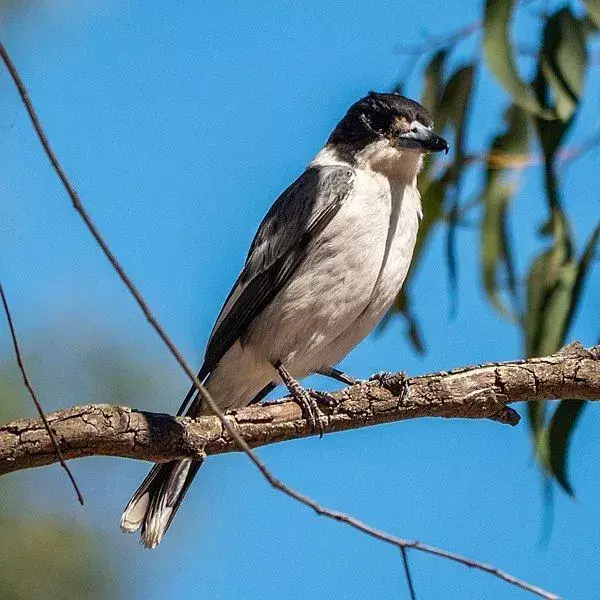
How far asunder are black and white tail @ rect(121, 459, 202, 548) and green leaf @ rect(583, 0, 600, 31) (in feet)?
6.58

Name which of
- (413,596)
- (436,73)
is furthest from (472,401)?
(436,73)

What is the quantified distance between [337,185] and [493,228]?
3.10ft

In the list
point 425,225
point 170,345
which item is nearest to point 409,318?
point 425,225

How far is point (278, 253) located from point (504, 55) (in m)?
1.02

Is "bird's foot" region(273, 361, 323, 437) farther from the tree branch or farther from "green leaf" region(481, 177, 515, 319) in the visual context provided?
"green leaf" region(481, 177, 515, 319)

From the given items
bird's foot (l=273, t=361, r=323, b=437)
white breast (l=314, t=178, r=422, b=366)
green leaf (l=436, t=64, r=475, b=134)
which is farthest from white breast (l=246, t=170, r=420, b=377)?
green leaf (l=436, t=64, r=475, b=134)

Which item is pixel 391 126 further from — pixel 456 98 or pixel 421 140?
pixel 456 98

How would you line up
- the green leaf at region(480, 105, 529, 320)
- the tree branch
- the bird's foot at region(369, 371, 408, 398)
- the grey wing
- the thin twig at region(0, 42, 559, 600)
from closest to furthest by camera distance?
the thin twig at region(0, 42, 559, 600) < the tree branch < the bird's foot at region(369, 371, 408, 398) < the grey wing < the green leaf at region(480, 105, 529, 320)

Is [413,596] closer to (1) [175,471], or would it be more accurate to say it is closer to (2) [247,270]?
(1) [175,471]

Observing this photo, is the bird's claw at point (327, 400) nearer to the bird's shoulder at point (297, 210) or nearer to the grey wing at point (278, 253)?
the grey wing at point (278, 253)

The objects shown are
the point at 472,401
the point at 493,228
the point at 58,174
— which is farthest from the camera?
the point at 493,228

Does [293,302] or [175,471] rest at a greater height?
[293,302]

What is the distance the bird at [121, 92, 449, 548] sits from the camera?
3613 mm

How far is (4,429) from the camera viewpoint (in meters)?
2.68
